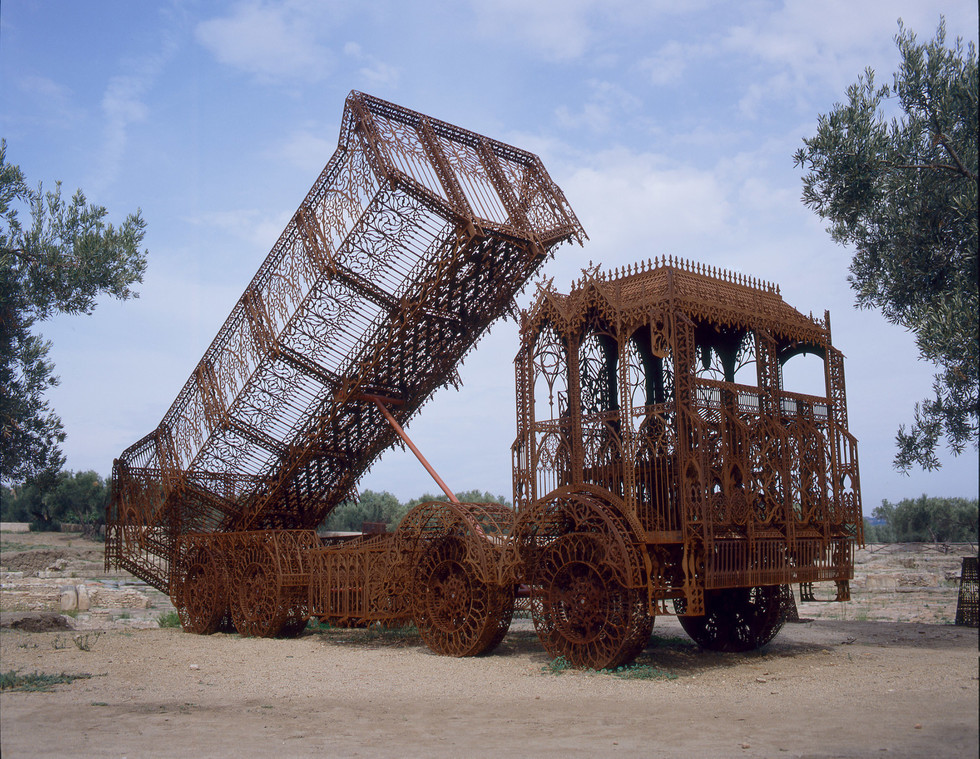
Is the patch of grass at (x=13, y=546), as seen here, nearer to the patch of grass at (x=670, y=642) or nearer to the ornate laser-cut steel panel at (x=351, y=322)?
the ornate laser-cut steel panel at (x=351, y=322)

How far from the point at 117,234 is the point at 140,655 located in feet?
20.3

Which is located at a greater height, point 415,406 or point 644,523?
point 415,406

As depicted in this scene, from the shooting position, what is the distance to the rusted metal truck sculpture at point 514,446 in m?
10.1

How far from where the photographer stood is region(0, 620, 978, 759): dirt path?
6.31m

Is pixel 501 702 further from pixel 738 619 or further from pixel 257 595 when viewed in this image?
pixel 257 595

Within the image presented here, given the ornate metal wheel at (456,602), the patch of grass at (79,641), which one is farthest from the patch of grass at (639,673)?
the patch of grass at (79,641)

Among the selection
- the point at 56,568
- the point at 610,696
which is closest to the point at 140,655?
the point at 610,696

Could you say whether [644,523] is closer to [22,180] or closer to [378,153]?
[378,153]

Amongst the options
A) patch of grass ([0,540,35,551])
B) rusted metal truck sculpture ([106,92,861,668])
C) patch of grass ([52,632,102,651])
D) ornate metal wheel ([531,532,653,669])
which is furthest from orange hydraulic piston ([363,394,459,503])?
patch of grass ([0,540,35,551])

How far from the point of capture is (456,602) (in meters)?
12.0

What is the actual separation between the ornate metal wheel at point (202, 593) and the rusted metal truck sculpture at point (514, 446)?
5 centimetres

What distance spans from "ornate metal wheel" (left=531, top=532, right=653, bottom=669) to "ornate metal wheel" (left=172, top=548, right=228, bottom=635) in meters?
7.15

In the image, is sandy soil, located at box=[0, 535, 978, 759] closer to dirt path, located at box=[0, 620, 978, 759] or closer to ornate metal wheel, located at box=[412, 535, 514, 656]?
dirt path, located at box=[0, 620, 978, 759]

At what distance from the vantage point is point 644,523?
10570 millimetres
